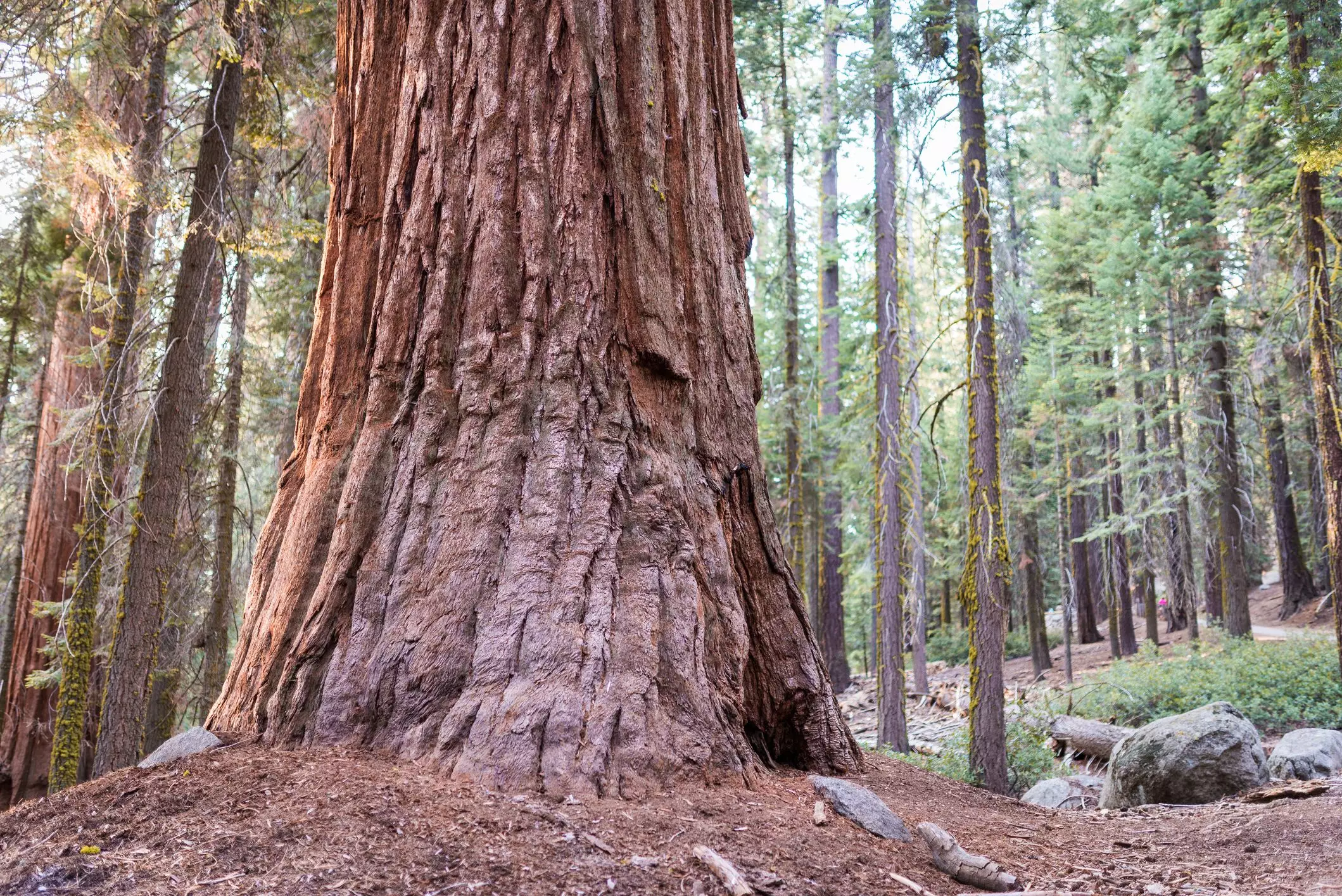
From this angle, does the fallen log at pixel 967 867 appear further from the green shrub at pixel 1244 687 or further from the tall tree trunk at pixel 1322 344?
the tall tree trunk at pixel 1322 344

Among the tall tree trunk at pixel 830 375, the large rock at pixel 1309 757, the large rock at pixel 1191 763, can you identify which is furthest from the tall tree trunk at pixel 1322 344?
the tall tree trunk at pixel 830 375

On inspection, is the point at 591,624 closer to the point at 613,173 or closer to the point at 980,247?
the point at 613,173

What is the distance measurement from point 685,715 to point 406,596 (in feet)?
4.00

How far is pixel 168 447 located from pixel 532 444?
4.86 m

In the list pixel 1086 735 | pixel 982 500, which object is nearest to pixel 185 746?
pixel 982 500

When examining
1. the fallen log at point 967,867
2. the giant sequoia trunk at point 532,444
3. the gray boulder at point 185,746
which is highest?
the giant sequoia trunk at point 532,444

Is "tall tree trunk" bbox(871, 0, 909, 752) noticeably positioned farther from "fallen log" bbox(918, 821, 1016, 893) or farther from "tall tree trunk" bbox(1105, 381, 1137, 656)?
"fallen log" bbox(918, 821, 1016, 893)

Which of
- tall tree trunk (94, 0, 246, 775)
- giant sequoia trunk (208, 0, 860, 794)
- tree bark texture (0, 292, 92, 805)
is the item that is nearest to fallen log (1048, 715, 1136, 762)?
giant sequoia trunk (208, 0, 860, 794)

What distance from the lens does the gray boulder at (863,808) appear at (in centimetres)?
325

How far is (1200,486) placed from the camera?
58.7 ft

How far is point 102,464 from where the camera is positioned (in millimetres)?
7715

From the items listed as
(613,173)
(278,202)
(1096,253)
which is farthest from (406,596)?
(1096,253)

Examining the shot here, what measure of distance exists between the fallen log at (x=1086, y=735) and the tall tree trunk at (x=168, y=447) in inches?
421

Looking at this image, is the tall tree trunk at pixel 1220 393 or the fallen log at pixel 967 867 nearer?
the fallen log at pixel 967 867
